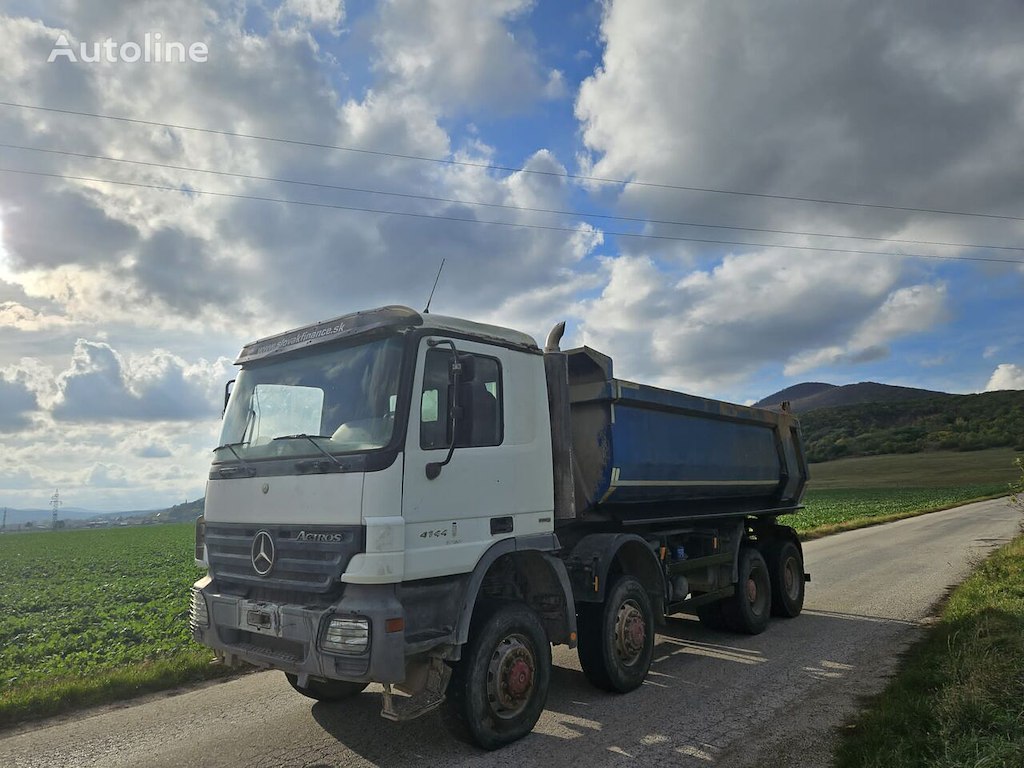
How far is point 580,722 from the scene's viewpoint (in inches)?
221

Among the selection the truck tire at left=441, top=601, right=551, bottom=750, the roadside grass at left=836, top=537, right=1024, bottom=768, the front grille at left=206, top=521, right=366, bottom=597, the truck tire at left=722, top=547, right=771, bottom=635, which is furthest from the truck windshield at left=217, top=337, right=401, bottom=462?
the truck tire at left=722, top=547, right=771, bottom=635

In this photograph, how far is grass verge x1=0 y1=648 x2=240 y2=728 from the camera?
6207 mm

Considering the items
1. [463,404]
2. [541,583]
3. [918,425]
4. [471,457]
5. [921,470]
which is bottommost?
[541,583]

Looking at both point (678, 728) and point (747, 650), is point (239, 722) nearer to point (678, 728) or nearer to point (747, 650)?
point (678, 728)

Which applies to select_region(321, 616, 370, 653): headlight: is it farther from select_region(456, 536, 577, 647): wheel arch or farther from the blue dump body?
the blue dump body

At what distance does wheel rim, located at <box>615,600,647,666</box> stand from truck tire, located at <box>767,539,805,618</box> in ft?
13.4

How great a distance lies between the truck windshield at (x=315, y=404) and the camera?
480cm

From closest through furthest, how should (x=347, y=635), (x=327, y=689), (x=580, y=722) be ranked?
(x=347, y=635)
(x=580, y=722)
(x=327, y=689)

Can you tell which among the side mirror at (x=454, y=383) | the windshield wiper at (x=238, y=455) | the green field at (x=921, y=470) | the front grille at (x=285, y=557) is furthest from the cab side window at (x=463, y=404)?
the green field at (x=921, y=470)

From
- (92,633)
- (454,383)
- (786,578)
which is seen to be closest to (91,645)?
(92,633)

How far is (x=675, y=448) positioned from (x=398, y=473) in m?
4.01

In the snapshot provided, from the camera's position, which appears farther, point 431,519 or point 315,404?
point 315,404

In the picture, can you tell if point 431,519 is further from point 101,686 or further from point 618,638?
point 101,686

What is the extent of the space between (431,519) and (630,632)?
2.79 metres
